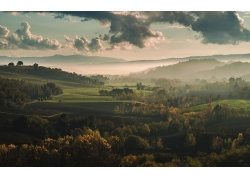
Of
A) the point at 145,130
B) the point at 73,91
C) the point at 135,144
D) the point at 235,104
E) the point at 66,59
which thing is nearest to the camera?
the point at 135,144

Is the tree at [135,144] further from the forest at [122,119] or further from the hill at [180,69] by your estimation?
the hill at [180,69]

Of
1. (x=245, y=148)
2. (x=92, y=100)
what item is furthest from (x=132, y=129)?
(x=245, y=148)

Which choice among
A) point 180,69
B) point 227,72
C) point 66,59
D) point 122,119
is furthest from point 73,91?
point 227,72

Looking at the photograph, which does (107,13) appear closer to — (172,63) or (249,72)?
(172,63)

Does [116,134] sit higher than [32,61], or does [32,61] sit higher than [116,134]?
[32,61]

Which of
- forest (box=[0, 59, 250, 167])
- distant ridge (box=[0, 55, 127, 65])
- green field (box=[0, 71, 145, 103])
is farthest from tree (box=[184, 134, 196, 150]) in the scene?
distant ridge (box=[0, 55, 127, 65])

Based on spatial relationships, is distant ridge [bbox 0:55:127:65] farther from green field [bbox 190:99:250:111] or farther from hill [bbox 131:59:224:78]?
green field [bbox 190:99:250:111]

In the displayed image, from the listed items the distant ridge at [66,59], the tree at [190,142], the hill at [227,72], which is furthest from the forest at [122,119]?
the distant ridge at [66,59]

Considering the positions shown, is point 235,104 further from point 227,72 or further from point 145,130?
point 145,130
